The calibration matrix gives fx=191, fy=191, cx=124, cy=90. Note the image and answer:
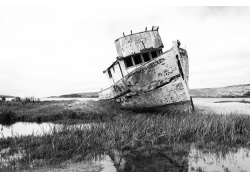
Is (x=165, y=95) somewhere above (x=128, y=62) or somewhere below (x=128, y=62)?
below

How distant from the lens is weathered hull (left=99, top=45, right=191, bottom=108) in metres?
10.7

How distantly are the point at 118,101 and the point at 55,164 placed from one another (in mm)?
10685

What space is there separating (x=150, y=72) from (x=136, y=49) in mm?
2552

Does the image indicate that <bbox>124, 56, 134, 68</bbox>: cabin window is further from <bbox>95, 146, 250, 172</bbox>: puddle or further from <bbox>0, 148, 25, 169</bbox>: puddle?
<bbox>0, 148, 25, 169</bbox>: puddle

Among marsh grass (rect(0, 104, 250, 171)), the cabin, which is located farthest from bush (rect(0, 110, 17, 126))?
the cabin

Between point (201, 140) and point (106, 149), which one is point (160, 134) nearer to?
point (201, 140)

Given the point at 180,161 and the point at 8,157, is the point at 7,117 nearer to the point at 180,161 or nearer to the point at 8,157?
the point at 8,157

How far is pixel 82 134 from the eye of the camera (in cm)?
623

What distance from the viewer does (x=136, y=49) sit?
42.2 feet

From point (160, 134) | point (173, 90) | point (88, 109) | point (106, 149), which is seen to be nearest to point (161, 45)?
point (173, 90)

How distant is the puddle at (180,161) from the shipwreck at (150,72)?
6.28 metres

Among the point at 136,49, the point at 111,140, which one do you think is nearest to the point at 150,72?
the point at 136,49

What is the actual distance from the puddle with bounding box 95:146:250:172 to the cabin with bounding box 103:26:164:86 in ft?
28.5

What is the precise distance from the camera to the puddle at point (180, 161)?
3.76 metres
